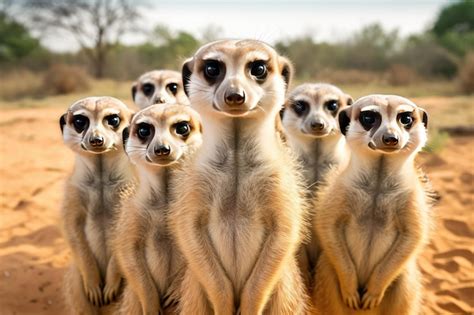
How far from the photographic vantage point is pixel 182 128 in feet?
11.2

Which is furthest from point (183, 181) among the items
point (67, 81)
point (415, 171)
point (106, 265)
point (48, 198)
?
point (67, 81)

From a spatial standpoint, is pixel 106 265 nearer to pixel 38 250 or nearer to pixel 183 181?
pixel 183 181

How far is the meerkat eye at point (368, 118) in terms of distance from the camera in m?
3.40

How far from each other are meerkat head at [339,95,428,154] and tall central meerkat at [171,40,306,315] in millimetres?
673

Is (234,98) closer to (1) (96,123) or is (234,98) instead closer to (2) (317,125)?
(1) (96,123)

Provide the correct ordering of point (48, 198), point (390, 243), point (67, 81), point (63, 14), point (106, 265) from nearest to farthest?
point (390, 243)
point (106, 265)
point (48, 198)
point (67, 81)
point (63, 14)

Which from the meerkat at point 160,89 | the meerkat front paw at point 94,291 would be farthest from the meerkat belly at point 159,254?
the meerkat at point 160,89

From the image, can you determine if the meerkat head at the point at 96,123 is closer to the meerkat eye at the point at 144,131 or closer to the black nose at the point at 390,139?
the meerkat eye at the point at 144,131

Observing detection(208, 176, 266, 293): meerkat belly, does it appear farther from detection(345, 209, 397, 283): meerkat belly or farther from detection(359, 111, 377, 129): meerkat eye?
detection(359, 111, 377, 129): meerkat eye

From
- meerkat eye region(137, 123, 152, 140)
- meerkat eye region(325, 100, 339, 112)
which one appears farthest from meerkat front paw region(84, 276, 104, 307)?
meerkat eye region(325, 100, 339, 112)

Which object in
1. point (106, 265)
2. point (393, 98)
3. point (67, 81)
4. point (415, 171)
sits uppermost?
point (393, 98)

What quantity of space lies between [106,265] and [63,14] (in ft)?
89.1

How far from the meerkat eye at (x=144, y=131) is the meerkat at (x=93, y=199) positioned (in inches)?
16.5

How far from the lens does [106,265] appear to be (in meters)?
3.84
